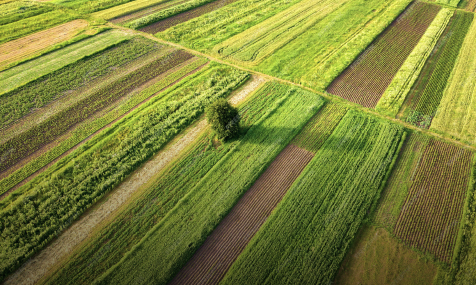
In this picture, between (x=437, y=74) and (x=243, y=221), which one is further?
(x=437, y=74)

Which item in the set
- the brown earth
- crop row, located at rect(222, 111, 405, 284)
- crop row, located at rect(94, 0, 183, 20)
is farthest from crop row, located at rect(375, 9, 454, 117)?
crop row, located at rect(94, 0, 183, 20)

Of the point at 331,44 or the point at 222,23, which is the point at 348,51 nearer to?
the point at 331,44

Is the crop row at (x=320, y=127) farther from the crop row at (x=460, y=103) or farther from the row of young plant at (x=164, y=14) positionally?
the row of young plant at (x=164, y=14)

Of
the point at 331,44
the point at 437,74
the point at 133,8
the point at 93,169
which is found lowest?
the point at 93,169

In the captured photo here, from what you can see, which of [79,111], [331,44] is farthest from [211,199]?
[331,44]

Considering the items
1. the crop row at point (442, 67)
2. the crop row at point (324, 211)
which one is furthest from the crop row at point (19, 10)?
the crop row at point (442, 67)

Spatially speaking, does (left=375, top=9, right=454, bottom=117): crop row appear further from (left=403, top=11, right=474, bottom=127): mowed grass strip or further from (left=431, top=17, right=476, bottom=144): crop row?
(left=431, top=17, right=476, bottom=144): crop row
